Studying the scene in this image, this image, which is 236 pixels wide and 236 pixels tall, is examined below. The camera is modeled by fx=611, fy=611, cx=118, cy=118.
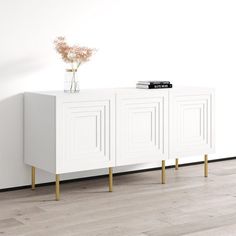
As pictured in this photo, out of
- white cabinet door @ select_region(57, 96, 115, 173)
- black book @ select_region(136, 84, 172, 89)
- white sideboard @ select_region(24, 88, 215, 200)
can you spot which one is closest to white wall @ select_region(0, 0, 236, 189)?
white sideboard @ select_region(24, 88, 215, 200)

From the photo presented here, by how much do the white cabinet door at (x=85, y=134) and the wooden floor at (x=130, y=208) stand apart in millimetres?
255

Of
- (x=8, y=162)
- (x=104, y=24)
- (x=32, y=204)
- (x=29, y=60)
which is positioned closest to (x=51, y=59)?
(x=29, y=60)

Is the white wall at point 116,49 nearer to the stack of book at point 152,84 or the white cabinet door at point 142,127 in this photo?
the stack of book at point 152,84

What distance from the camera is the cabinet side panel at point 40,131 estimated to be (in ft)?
14.1

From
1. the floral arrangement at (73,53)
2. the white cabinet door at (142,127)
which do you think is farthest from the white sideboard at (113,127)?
Answer: the floral arrangement at (73,53)

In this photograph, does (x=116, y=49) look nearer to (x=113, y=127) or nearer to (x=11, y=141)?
(x=113, y=127)

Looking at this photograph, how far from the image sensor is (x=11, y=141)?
4.62 metres

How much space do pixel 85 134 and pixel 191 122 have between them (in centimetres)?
100

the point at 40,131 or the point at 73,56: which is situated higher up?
the point at 73,56

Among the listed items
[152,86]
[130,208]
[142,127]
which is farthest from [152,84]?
[130,208]

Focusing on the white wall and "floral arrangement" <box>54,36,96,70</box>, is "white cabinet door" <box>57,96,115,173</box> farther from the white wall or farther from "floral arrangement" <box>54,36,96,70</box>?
the white wall

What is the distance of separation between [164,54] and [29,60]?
4.33ft

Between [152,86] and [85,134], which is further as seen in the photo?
[152,86]

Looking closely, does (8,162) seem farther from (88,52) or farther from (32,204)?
(88,52)
